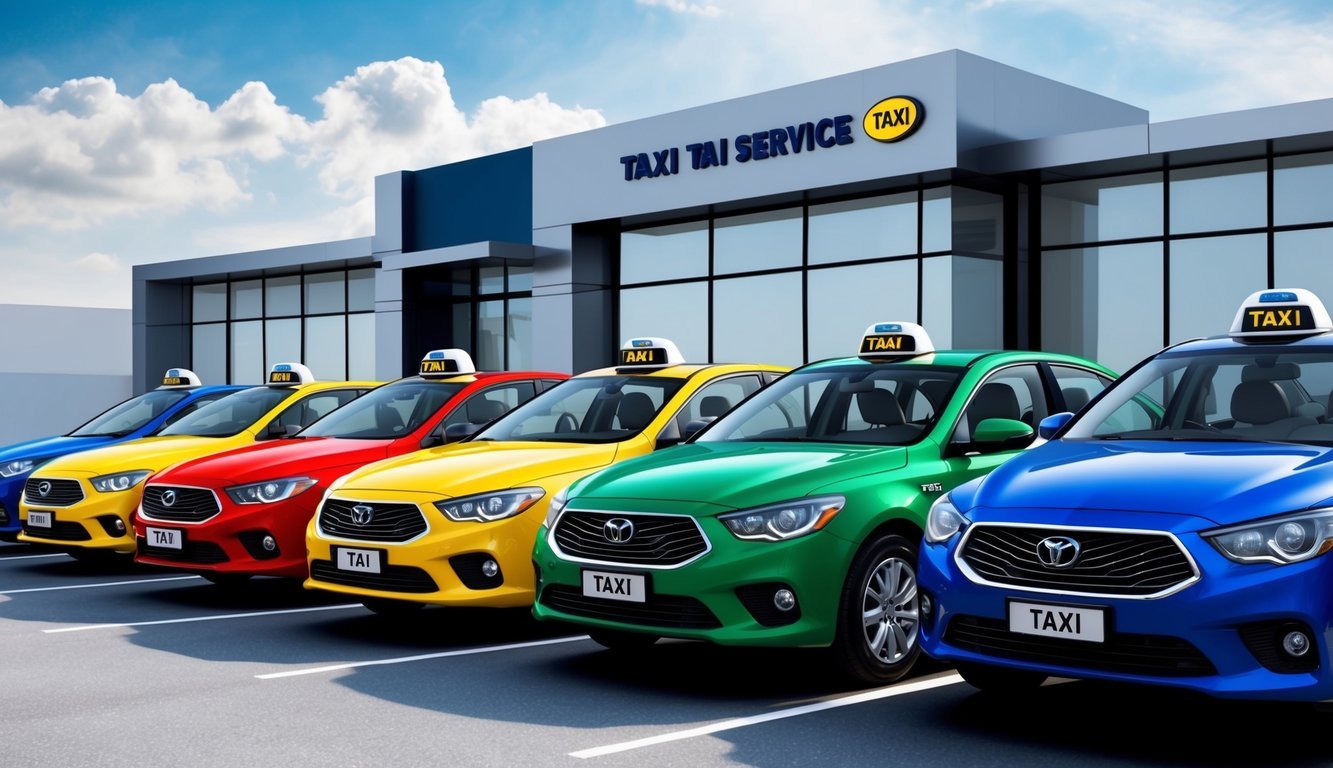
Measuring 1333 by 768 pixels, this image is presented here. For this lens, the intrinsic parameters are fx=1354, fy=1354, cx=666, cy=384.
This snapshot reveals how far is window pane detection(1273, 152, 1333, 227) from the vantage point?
1722 cm

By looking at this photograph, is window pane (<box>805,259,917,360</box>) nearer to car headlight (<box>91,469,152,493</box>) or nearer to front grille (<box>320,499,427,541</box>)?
car headlight (<box>91,469,152,493</box>)

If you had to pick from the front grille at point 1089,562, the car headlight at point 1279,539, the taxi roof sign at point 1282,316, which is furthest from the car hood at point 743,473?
the car headlight at point 1279,539

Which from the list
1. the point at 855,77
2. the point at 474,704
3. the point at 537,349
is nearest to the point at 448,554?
the point at 474,704

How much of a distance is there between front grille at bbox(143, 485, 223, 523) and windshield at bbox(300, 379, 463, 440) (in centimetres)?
137

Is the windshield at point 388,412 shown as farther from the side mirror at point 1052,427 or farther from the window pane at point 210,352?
the window pane at point 210,352

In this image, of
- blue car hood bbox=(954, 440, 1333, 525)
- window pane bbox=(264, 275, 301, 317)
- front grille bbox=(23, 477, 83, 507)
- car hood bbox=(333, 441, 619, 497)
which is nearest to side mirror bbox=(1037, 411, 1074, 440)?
blue car hood bbox=(954, 440, 1333, 525)

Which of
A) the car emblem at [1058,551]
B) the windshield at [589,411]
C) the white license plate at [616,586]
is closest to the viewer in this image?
the car emblem at [1058,551]

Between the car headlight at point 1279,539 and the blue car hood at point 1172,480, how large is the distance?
0.04 meters

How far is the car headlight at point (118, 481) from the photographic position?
1070 centimetres

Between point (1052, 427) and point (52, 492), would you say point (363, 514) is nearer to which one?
point (1052, 427)

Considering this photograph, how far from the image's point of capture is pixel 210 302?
34969 mm

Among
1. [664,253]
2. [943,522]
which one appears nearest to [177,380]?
[664,253]

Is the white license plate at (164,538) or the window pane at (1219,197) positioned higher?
the window pane at (1219,197)

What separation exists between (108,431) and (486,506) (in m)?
7.64
